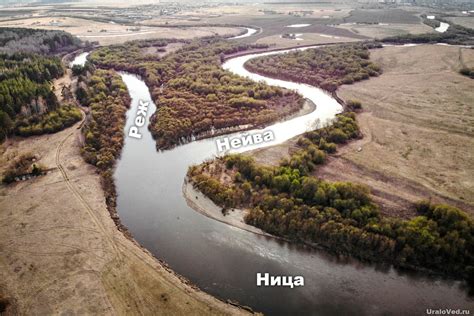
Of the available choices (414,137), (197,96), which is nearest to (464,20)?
(414,137)

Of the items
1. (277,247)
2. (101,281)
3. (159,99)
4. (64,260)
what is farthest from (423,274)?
(159,99)

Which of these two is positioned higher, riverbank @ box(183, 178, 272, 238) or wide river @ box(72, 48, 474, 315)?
riverbank @ box(183, 178, 272, 238)

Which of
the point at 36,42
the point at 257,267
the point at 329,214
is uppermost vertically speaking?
the point at 36,42

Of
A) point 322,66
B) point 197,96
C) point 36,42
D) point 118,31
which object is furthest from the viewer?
point 118,31

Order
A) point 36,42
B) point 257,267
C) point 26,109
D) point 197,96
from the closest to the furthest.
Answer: point 257,267
point 26,109
point 197,96
point 36,42

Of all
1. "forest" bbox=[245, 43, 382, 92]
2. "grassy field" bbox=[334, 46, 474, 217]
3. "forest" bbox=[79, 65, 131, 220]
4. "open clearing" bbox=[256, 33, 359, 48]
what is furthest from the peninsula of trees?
"open clearing" bbox=[256, 33, 359, 48]

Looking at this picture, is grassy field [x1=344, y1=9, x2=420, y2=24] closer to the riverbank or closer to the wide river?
the wide river

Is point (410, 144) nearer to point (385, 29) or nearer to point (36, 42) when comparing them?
point (385, 29)

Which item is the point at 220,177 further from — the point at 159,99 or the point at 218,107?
the point at 159,99
